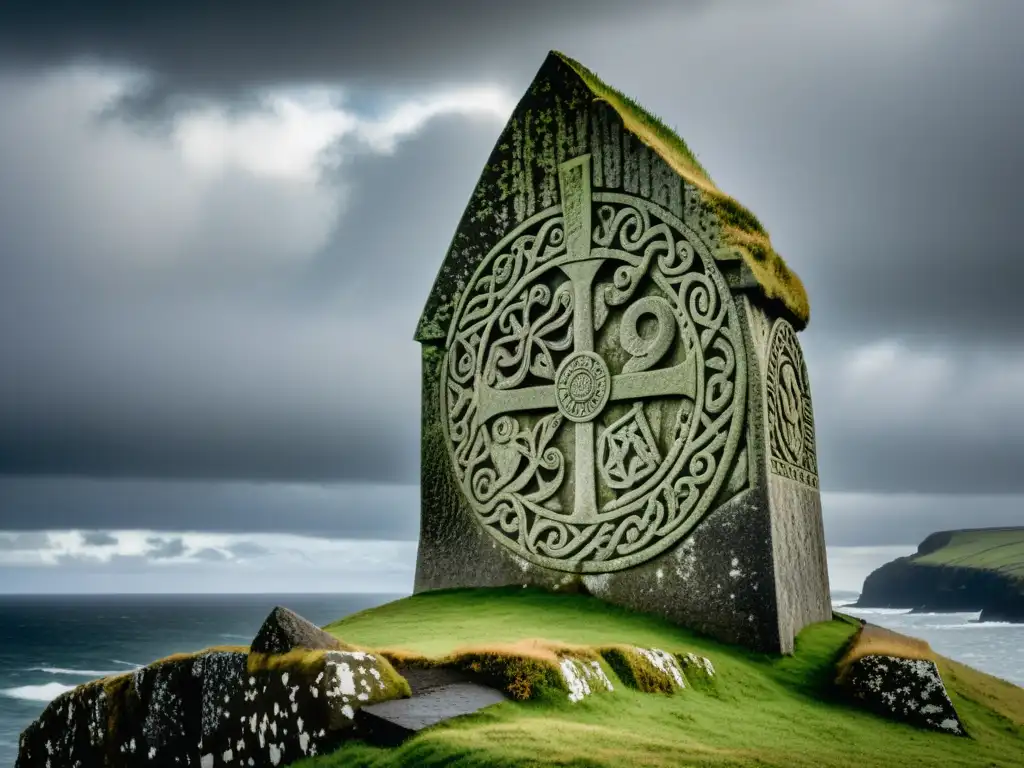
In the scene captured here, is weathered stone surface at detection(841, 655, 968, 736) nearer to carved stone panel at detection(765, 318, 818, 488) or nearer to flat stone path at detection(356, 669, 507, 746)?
carved stone panel at detection(765, 318, 818, 488)

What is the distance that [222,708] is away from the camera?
759cm

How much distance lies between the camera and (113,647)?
6550 cm

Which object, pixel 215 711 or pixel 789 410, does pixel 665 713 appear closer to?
pixel 215 711

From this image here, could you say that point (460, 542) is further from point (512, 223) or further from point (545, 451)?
point (512, 223)

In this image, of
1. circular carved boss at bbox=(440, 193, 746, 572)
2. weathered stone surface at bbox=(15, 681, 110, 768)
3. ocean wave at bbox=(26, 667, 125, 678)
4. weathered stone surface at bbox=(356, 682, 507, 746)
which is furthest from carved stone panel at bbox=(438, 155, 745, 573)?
ocean wave at bbox=(26, 667, 125, 678)

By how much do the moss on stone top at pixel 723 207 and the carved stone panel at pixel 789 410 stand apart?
35 cm

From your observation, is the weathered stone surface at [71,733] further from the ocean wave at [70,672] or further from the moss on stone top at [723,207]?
the ocean wave at [70,672]

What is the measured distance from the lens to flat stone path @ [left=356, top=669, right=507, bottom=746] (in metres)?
6.40

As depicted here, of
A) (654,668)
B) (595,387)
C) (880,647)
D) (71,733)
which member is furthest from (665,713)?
(71,733)

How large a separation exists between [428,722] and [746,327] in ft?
16.5

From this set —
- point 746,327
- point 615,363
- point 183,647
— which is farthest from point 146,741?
point 183,647

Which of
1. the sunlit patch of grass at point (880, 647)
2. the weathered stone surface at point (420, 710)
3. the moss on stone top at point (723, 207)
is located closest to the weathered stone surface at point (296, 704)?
the weathered stone surface at point (420, 710)

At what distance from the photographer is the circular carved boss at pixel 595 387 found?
995cm

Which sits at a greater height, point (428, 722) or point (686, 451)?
point (686, 451)
